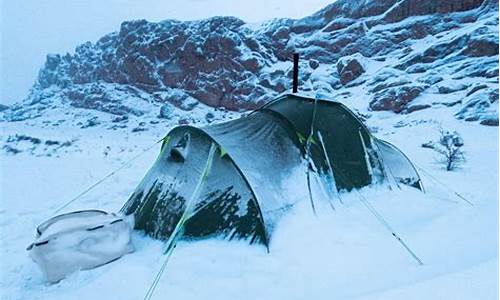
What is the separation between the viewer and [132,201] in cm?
523

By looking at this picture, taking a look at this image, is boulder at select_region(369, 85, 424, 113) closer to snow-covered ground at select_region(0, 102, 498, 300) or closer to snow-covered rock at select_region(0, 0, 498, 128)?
snow-covered rock at select_region(0, 0, 498, 128)

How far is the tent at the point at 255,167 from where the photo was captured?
436 cm

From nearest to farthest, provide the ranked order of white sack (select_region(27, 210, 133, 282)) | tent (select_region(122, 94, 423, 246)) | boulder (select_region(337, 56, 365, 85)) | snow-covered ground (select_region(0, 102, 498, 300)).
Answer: snow-covered ground (select_region(0, 102, 498, 300)), white sack (select_region(27, 210, 133, 282)), tent (select_region(122, 94, 423, 246)), boulder (select_region(337, 56, 365, 85))

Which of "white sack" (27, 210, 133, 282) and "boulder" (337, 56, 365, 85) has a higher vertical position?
"white sack" (27, 210, 133, 282)

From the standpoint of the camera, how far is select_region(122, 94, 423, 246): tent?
171 inches

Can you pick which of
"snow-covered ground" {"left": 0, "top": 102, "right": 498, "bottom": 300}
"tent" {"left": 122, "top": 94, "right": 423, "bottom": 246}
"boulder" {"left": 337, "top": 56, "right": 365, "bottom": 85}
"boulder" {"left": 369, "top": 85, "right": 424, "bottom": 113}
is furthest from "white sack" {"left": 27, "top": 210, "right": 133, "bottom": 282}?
"boulder" {"left": 337, "top": 56, "right": 365, "bottom": 85}

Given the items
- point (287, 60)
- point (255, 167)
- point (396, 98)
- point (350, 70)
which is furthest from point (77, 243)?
point (287, 60)

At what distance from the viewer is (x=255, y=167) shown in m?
4.68

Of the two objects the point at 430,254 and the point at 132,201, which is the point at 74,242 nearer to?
the point at 132,201

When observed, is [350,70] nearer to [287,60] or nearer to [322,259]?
[287,60]

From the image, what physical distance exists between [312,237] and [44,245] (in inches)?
124

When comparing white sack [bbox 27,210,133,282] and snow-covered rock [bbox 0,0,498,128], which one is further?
snow-covered rock [bbox 0,0,498,128]

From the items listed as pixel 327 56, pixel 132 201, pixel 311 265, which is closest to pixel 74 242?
pixel 132 201

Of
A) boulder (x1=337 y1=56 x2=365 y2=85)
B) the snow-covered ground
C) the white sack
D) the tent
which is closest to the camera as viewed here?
the snow-covered ground
